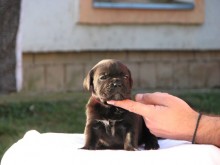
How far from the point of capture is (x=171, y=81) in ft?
27.9

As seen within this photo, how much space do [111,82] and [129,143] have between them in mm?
295

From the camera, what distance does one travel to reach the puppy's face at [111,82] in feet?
9.41

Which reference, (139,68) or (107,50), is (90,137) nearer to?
(107,50)

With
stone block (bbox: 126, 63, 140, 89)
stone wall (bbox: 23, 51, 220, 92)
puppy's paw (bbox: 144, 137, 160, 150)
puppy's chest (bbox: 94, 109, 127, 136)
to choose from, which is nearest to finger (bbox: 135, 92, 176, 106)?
puppy's chest (bbox: 94, 109, 127, 136)

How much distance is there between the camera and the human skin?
8.62 ft

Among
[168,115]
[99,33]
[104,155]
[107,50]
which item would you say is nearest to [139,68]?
[107,50]

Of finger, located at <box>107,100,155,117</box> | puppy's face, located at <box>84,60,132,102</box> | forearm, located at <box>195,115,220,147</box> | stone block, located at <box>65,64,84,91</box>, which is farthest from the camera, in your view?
stone block, located at <box>65,64,84,91</box>

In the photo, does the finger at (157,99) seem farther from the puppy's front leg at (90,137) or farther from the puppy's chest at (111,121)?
the puppy's front leg at (90,137)

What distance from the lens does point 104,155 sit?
2576mm

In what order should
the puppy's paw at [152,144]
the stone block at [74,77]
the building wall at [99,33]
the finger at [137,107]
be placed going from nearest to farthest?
the finger at [137,107], the puppy's paw at [152,144], the building wall at [99,33], the stone block at [74,77]

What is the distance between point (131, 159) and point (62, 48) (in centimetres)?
536

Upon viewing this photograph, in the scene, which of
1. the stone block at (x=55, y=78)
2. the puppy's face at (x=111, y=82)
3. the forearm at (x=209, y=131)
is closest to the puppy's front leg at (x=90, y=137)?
the puppy's face at (x=111, y=82)

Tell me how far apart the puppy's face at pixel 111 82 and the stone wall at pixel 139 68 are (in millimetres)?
4762

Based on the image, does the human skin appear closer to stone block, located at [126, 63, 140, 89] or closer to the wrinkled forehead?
the wrinkled forehead
